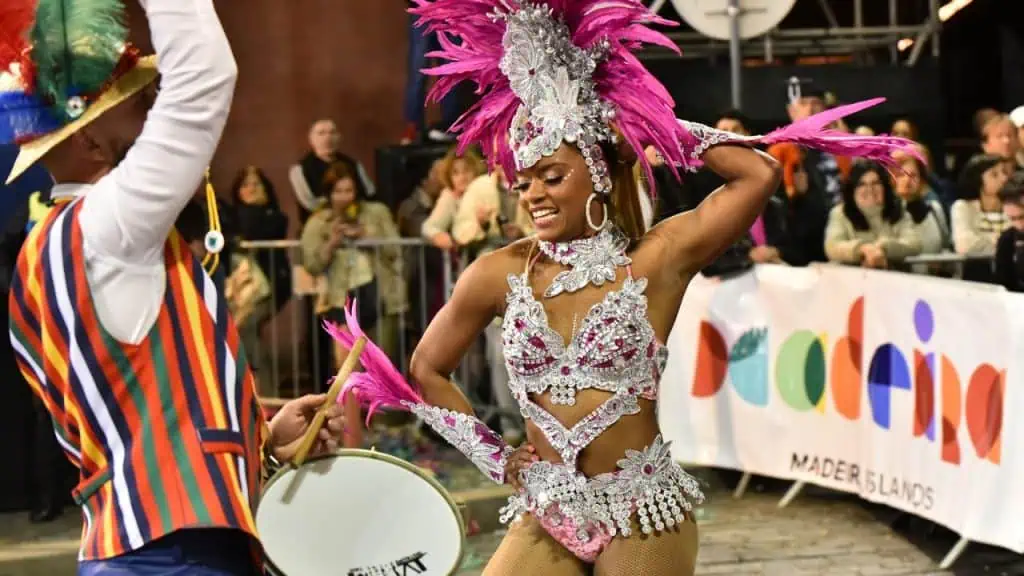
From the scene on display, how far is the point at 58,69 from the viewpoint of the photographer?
2670 mm

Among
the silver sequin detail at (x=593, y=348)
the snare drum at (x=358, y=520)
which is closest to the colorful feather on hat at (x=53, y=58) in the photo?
the snare drum at (x=358, y=520)

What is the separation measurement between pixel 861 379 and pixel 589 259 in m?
3.89

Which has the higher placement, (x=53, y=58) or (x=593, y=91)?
(x=53, y=58)

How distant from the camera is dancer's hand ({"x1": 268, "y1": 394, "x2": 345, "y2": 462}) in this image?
3172 millimetres

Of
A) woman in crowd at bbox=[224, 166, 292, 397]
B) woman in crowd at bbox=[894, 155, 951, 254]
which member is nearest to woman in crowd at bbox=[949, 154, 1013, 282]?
woman in crowd at bbox=[894, 155, 951, 254]

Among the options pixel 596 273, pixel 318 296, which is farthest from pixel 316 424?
pixel 318 296

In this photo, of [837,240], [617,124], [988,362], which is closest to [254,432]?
[617,124]

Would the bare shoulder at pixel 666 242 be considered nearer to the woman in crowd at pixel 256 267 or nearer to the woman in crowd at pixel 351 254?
the woman in crowd at pixel 351 254

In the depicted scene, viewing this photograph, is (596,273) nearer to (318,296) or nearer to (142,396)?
(142,396)

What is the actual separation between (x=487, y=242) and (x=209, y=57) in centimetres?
580

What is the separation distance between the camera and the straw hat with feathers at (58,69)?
2648 millimetres

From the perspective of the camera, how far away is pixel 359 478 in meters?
3.52

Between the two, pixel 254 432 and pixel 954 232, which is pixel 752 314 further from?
pixel 254 432

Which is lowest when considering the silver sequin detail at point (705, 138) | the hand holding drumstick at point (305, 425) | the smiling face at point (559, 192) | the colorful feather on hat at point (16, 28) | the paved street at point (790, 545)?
the paved street at point (790, 545)
